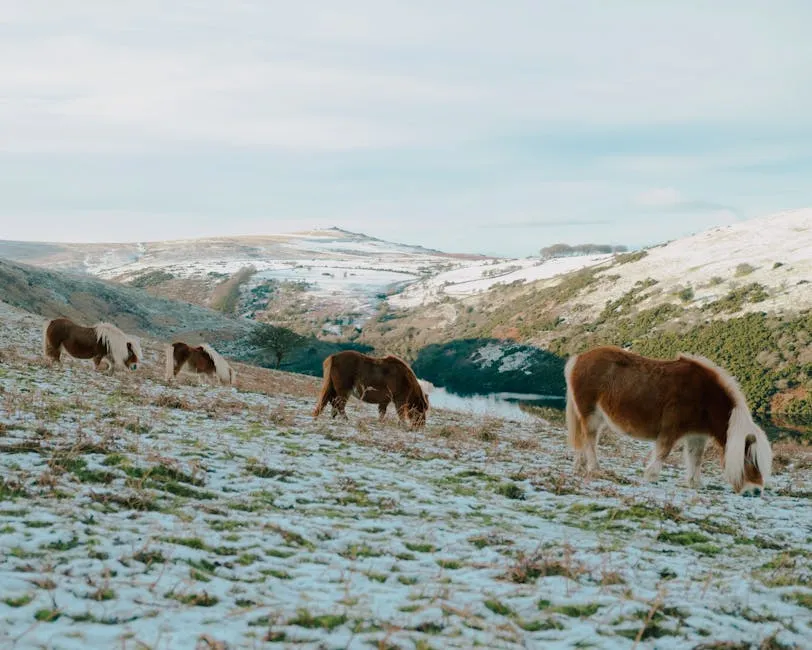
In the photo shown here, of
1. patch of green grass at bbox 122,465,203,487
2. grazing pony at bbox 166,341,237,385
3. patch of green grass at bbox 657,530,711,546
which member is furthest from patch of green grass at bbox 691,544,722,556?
grazing pony at bbox 166,341,237,385

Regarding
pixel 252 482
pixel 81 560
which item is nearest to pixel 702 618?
pixel 81 560

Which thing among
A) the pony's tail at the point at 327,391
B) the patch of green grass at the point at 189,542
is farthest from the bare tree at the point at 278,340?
the patch of green grass at the point at 189,542

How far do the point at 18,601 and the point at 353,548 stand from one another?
10.0ft

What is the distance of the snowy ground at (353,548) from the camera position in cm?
469

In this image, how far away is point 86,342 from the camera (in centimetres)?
2194

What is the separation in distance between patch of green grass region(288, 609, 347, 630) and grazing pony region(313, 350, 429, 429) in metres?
12.3

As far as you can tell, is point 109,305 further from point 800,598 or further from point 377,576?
point 800,598

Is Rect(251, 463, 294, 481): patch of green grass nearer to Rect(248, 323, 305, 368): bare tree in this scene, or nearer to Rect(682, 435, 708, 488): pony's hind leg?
Rect(682, 435, 708, 488): pony's hind leg

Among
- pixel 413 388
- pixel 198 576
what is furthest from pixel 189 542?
pixel 413 388

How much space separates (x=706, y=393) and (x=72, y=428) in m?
11.2

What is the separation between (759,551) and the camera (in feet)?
25.4

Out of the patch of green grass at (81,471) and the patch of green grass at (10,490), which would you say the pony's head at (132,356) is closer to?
the patch of green grass at (81,471)

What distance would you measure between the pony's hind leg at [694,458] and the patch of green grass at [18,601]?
1089cm

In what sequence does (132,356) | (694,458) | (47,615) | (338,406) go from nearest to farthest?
(47,615)
(694,458)
(338,406)
(132,356)
